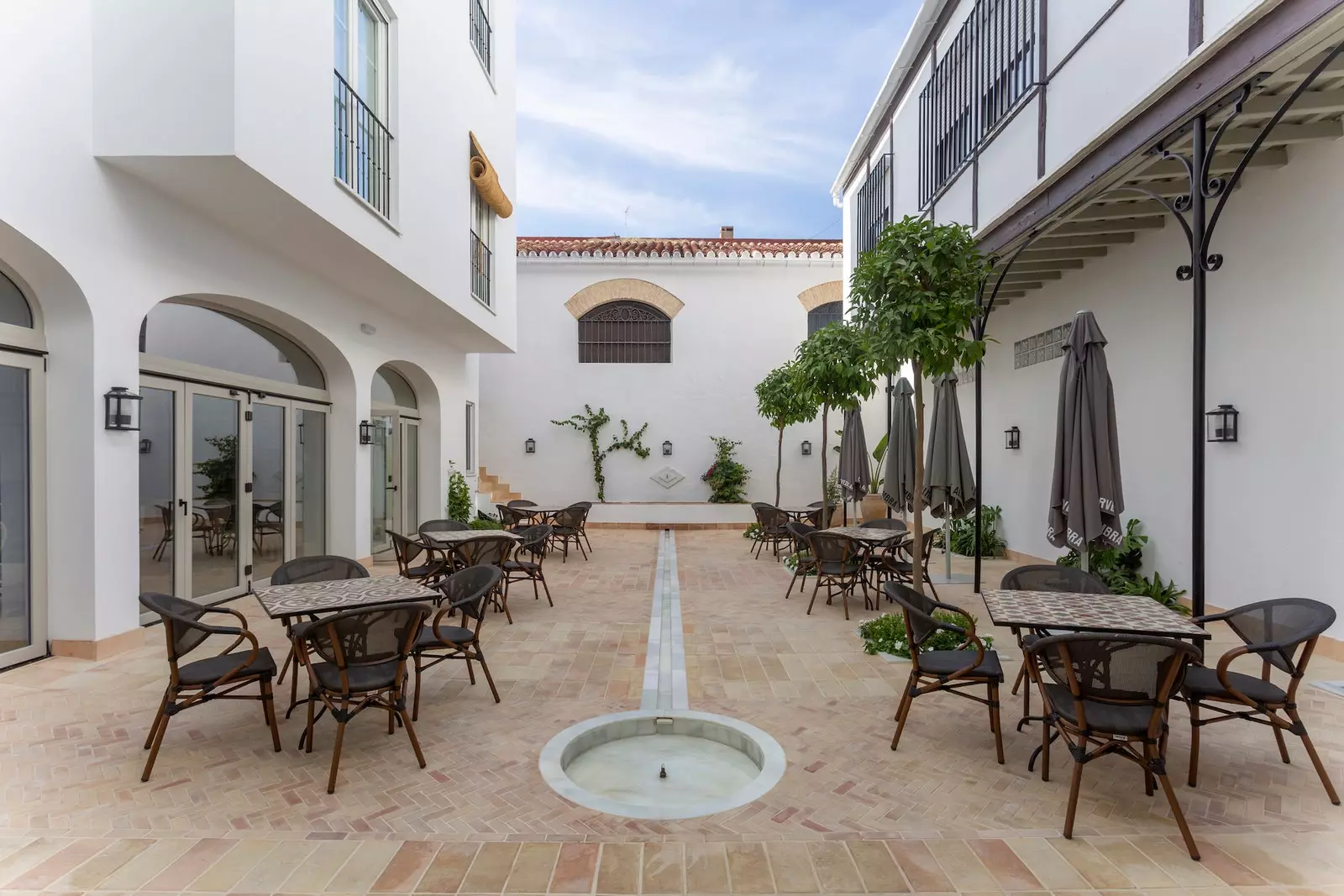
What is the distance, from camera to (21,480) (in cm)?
500

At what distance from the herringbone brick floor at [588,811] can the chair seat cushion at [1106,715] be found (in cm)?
44

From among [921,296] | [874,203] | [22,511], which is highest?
[874,203]

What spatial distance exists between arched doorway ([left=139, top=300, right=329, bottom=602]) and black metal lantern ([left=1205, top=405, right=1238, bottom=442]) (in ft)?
30.2

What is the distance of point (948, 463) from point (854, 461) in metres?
2.81

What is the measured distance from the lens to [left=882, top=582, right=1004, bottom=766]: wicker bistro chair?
11.7 feet

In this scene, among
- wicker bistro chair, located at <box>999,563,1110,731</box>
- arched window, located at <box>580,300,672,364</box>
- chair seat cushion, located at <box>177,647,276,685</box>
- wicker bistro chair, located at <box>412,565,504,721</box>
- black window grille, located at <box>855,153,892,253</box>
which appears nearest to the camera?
chair seat cushion, located at <box>177,647,276,685</box>

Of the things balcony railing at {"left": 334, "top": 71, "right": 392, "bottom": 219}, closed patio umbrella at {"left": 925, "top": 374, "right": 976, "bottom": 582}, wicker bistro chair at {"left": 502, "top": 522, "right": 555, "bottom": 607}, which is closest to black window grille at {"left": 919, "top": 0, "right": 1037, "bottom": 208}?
closed patio umbrella at {"left": 925, "top": 374, "right": 976, "bottom": 582}

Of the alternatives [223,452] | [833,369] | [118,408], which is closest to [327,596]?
[118,408]

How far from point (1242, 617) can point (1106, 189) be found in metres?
3.74

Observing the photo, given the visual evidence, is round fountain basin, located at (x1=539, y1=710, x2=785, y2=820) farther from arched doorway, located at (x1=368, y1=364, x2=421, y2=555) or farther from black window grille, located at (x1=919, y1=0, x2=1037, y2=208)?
arched doorway, located at (x1=368, y1=364, x2=421, y2=555)

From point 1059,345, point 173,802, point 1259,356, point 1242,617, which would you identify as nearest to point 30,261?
point 173,802

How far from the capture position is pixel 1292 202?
18.0ft

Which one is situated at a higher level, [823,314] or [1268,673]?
[823,314]

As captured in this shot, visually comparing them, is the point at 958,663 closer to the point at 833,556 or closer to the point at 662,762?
the point at 662,762
